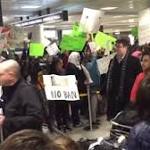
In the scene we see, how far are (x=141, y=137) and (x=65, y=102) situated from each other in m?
5.93

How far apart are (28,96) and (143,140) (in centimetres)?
138

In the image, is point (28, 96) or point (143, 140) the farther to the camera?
point (28, 96)

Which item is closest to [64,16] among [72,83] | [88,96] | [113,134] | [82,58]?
[82,58]

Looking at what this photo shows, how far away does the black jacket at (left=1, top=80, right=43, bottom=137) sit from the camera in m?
3.39

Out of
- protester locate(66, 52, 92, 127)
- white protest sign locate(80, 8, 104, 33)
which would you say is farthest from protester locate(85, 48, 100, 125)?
white protest sign locate(80, 8, 104, 33)

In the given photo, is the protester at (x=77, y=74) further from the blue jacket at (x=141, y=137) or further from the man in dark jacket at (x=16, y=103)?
the blue jacket at (x=141, y=137)

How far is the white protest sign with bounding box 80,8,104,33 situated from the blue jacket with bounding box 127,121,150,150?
343 centimetres

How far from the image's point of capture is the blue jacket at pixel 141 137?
2277 mm

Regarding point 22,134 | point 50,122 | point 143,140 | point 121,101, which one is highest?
point 22,134

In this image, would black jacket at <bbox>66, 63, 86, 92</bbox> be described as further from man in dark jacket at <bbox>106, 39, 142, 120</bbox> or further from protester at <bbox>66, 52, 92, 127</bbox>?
man in dark jacket at <bbox>106, 39, 142, 120</bbox>

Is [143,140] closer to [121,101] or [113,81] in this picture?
[121,101]

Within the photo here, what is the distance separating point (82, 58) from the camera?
897 cm

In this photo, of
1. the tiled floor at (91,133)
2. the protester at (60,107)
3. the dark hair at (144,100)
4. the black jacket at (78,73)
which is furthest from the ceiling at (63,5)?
the dark hair at (144,100)

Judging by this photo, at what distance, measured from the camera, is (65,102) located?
26.9 ft
